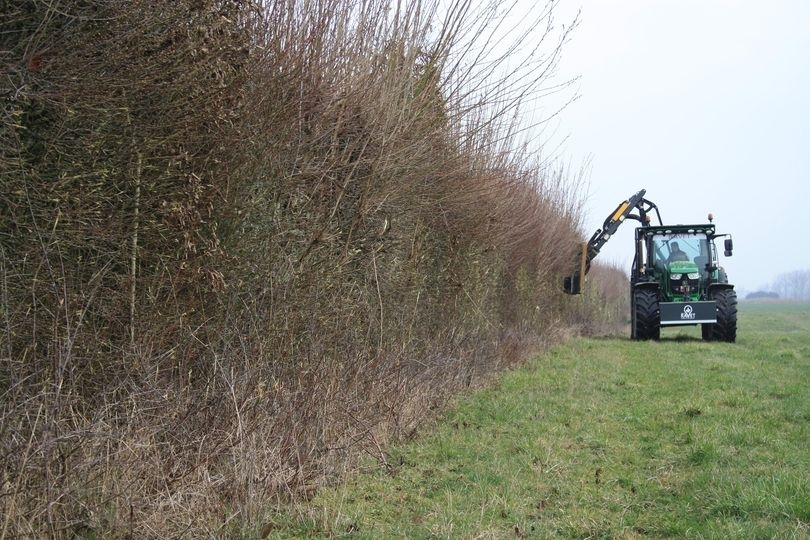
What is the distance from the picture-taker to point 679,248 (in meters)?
19.7

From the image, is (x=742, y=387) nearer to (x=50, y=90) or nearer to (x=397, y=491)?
(x=397, y=491)

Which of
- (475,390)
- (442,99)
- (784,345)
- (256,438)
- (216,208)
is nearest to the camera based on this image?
(256,438)

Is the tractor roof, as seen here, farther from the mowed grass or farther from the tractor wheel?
the mowed grass

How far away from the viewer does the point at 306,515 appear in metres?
4.78

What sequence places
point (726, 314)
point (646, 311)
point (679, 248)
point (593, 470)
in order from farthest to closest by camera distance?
point (679, 248) → point (646, 311) → point (726, 314) → point (593, 470)

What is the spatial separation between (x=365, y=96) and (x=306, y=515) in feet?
12.3

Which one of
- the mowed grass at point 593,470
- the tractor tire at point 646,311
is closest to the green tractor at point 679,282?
the tractor tire at point 646,311

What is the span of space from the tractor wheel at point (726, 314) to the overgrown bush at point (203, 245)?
480 inches

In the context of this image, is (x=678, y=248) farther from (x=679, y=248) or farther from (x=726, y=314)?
(x=726, y=314)

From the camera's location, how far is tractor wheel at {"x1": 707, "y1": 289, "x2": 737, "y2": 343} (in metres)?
18.7

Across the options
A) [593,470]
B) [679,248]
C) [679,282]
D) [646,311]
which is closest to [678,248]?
[679,248]

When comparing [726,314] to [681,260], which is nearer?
[726,314]

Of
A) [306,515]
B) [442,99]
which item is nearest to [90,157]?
[306,515]

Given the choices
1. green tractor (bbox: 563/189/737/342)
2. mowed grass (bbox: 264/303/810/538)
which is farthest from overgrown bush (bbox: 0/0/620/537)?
green tractor (bbox: 563/189/737/342)
